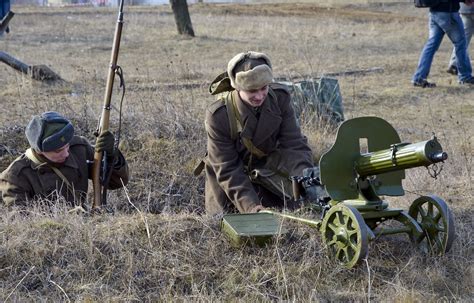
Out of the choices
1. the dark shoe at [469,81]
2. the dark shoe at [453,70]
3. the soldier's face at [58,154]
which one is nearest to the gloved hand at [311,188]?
the soldier's face at [58,154]

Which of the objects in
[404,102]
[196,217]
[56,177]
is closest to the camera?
[196,217]

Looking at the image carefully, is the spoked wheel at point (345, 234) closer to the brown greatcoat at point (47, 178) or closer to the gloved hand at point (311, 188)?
the gloved hand at point (311, 188)

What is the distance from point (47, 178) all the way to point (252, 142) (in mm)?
1556

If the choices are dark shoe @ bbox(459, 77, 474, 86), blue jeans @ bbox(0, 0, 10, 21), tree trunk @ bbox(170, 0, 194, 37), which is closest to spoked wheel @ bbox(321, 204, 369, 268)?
dark shoe @ bbox(459, 77, 474, 86)

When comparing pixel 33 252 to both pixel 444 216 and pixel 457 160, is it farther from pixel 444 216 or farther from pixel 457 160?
pixel 457 160

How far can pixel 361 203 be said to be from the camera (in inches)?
173

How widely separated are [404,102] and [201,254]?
767 centimetres

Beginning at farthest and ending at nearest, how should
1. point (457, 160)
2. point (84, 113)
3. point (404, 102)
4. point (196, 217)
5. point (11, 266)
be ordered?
point (404, 102) → point (84, 113) → point (457, 160) → point (196, 217) → point (11, 266)

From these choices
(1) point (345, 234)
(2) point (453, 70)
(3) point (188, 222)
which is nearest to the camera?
(1) point (345, 234)

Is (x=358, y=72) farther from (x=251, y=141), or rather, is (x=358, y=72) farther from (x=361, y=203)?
(x=361, y=203)

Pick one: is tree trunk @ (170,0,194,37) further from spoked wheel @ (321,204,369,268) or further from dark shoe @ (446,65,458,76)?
spoked wheel @ (321,204,369,268)

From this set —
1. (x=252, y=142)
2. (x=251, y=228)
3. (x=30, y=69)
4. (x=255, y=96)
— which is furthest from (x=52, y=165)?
(x=30, y=69)

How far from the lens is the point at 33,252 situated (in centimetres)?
429

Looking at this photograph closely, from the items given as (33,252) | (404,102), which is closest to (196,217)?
(33,252)
